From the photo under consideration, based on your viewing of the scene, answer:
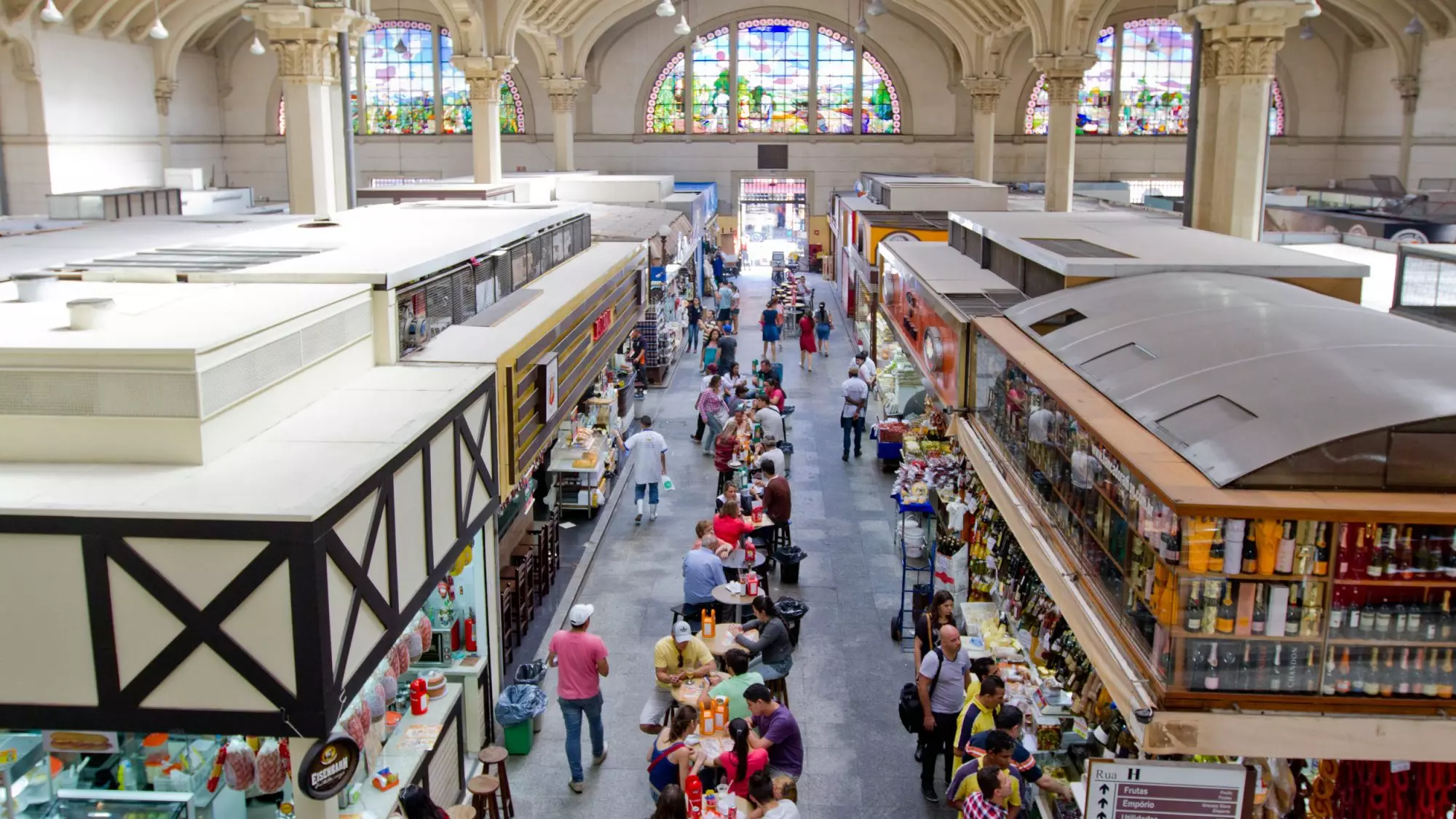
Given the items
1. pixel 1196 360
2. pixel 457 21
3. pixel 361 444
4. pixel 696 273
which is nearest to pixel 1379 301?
pixel 1196 360

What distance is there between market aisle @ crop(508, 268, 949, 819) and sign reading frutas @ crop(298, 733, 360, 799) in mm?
2798

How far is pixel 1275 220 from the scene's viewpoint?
22859 millimetres

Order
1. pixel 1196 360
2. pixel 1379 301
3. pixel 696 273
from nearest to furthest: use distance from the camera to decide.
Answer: pixel 1196 360
pixel 1379 301
pixel 696 273

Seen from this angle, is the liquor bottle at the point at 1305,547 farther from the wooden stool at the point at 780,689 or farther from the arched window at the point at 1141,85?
the arched window at the point at 1141,85

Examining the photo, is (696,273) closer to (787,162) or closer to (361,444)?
(787,162)

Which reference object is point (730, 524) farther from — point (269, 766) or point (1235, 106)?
point (1235, 106)

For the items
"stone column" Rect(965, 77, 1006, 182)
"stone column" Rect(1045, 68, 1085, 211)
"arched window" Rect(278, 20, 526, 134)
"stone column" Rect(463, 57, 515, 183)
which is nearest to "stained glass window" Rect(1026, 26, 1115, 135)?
"stone column" Rect(965, 77, 1006, 182)

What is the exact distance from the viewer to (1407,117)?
105 ft

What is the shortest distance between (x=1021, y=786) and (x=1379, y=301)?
6.39 metres

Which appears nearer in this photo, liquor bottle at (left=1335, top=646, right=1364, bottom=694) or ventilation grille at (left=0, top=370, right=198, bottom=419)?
liquor bottle at (left=1335, top=646, right=1364, bottom=694)

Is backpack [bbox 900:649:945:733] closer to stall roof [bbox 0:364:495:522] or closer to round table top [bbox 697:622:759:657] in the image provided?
round table top [bbox 697:622:759:657]

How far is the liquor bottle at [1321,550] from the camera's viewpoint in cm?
475

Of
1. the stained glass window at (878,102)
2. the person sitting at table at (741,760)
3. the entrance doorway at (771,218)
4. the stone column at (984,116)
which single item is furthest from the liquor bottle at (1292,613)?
the stained glass window at (878,102)

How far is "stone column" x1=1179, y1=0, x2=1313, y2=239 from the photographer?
12023 mm
